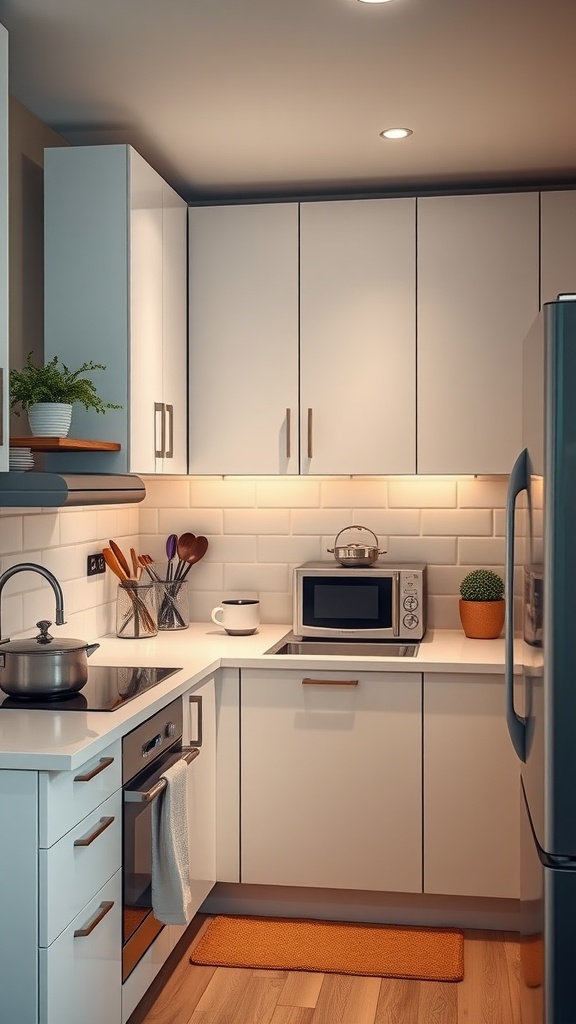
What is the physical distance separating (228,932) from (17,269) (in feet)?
7.12

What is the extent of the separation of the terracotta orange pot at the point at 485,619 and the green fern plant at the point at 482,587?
20 mm

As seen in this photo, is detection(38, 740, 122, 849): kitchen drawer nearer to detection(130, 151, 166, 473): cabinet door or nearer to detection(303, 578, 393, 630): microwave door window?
detection(130, 151, 166, 473): cabinet door

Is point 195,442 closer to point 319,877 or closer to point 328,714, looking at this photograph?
point 328,714

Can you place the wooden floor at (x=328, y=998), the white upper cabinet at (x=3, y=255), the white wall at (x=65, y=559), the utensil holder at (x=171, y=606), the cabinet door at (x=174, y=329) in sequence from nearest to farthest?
the white upper cabinet at (x=3, y=255), the wooden floor at (x=328, y=998), the white wall at (x=65, y=559), the cabinet door at (x=174, y=329), the utensil holder at (x=171, y=606)

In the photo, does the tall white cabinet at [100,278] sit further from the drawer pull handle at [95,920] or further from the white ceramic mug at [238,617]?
the drawer pull handle at [95,920]

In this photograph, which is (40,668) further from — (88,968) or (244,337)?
(244,337)

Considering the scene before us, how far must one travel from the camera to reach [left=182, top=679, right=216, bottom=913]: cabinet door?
310 cm

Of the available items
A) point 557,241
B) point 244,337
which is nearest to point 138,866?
point 244,337

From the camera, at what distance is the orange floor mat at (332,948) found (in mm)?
3119

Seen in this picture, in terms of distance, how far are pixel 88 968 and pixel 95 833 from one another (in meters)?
0.29

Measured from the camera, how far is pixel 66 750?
2.09 m

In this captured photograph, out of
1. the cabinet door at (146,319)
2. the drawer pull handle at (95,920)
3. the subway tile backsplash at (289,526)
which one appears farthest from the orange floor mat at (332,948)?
the cabinet door at (146,319)

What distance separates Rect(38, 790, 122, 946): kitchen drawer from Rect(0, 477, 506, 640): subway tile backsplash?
1.32 m

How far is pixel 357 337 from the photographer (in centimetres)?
367
